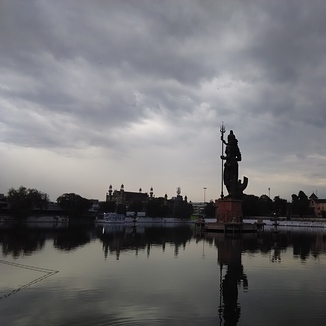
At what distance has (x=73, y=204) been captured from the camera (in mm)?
114188

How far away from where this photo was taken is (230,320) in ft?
31.4

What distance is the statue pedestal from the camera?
167ft

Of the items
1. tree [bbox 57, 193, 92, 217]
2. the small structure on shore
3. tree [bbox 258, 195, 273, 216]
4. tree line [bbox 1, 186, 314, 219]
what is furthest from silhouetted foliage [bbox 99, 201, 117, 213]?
the small structure on shore

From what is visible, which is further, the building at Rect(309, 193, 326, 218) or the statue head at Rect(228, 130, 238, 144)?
the building at Rect(309, 193, 326, 218)

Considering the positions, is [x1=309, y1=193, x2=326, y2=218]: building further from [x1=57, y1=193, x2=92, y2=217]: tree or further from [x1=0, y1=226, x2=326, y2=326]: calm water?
[x1=0, y1=226, x2=326, y2=326]: calm water

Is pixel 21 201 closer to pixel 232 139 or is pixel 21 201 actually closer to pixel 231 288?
pixel 232 139

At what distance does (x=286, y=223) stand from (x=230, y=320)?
82004 mm

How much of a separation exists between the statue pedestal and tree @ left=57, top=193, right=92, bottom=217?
230ft

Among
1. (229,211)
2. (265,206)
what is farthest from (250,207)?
(229,211)

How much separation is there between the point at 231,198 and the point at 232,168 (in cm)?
493

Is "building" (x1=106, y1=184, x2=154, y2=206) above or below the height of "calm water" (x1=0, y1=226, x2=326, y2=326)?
above

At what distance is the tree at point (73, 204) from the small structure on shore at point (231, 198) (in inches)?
2688

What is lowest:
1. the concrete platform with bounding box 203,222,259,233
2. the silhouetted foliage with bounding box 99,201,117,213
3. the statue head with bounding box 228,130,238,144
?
the concrete platform with bounding box 203,222,259,233

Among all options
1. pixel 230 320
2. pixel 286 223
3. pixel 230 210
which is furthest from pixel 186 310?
pixel 286 223
